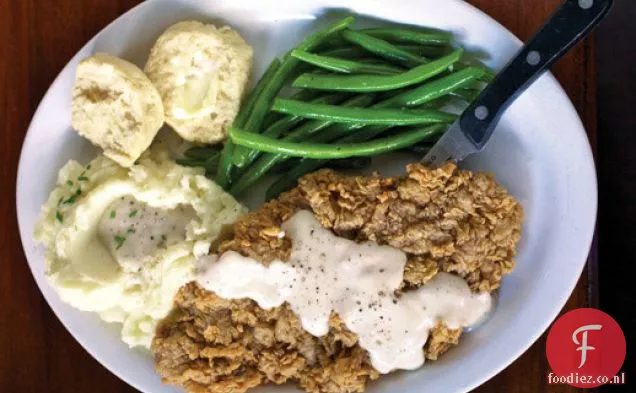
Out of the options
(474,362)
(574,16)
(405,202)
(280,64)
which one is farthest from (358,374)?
(574,16)

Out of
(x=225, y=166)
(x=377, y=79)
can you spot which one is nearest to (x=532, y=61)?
(x=377, y=79)

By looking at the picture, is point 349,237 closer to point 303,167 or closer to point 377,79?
point 303,167

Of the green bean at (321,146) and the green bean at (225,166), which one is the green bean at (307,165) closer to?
the green bean at (321,146)

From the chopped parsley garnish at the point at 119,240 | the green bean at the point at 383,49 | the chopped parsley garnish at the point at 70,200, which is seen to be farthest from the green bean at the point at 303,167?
the chopped parsley garnish at the point at 70,200

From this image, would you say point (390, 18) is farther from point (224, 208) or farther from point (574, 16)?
point (224, 208)

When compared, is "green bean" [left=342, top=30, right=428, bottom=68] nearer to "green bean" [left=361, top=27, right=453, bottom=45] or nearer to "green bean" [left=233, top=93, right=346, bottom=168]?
"green bean" [left=361, top=27, right=453, bottom=45]

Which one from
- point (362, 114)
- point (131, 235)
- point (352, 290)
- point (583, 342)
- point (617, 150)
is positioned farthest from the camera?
point (617, 150)
